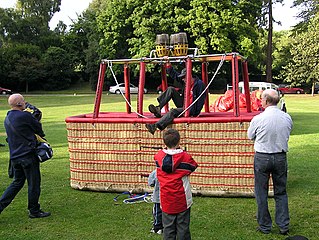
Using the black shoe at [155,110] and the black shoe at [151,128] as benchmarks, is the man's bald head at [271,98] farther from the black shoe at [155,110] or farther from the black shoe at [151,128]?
the black shoe at [155,110]

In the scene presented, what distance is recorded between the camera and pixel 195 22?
41.2 meters

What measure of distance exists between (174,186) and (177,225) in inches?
15.5

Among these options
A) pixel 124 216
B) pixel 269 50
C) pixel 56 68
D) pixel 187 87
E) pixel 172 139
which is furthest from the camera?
pixel 56 68

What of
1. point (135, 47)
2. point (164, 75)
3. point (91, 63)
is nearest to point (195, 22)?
point (135, 47)

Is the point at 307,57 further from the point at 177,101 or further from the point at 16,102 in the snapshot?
the point at 16,102

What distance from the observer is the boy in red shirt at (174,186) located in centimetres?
437

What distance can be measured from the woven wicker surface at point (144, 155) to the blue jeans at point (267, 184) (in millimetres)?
1458

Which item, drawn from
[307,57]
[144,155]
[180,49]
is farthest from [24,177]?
[307,57]

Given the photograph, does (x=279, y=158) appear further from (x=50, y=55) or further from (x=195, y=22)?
(x=50, y=55)

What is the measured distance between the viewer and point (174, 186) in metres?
4.38

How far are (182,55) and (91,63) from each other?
4729cm

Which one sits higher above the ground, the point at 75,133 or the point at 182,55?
the point at 182,55

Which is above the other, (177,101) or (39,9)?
(39,9)

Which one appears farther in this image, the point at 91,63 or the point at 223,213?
the point at 91,63
